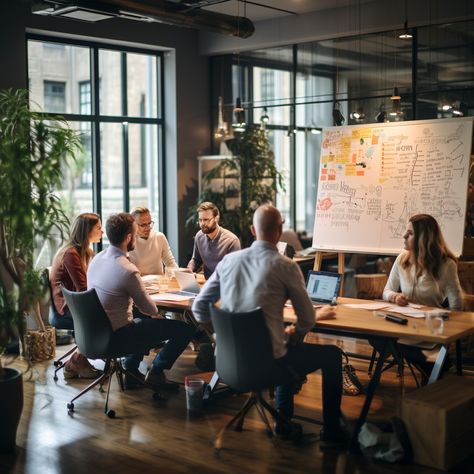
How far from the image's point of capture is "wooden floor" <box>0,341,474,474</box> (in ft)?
13.6

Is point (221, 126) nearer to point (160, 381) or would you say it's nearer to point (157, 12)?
point (157, 12)

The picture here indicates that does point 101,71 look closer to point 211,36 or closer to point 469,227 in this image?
point 211,36

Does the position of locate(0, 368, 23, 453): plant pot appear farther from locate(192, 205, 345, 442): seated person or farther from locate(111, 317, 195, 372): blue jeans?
locate(192, 205, 345, 442): seated person

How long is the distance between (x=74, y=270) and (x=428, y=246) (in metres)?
2.63

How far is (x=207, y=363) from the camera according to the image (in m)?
6.13

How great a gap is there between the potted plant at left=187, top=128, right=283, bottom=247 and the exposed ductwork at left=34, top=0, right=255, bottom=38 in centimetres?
136

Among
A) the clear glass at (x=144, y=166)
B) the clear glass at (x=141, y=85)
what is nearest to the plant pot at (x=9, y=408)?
the clear glass at (x=144, y=166)

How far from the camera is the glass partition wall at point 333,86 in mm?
7445

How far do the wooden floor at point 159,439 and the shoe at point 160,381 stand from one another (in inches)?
3.4

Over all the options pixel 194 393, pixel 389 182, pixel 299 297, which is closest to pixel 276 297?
pixel 299 297

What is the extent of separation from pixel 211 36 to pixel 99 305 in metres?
5.27

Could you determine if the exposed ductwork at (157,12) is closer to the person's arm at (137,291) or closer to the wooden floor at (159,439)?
the person's arm at (137,291)

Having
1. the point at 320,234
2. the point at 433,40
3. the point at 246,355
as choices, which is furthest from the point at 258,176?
the point at 246,355

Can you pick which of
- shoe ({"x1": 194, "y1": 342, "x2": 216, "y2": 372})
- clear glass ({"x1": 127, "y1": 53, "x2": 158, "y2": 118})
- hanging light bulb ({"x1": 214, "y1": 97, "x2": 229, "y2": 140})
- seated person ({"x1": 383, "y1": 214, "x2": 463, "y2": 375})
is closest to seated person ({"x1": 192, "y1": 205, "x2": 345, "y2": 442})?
seated person ({"x1": 383, "y1": 214, "x2": 463, "y2": 375})
